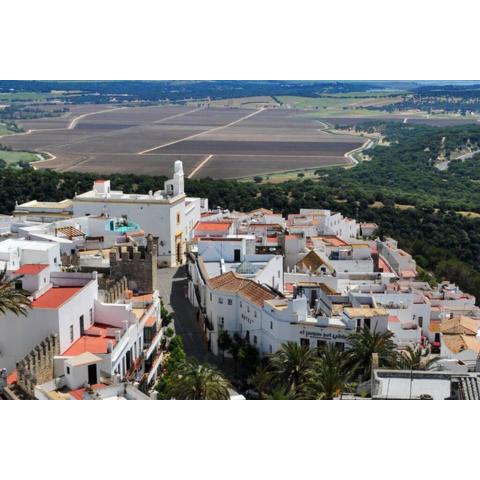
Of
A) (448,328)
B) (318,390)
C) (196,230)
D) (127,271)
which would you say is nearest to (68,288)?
(127,271)

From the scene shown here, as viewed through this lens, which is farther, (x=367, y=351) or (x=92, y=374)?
(x=367, y=351)

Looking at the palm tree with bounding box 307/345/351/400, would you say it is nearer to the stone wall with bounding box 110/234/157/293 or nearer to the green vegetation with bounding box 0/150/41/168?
the stone wall with bounding box 110/234/157/293

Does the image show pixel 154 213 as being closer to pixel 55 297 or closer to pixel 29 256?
pixel 29 256

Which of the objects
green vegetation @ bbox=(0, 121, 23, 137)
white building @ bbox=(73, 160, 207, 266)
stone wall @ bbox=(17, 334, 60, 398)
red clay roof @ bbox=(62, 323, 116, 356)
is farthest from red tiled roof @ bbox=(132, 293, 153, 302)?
green vegetation @ bbox=(0, 121, 23, 137)

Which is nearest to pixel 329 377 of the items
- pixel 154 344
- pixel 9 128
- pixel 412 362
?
pixel 412 362

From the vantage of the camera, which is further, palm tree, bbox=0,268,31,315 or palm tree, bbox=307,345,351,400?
palm tree, bbox=0,268,31,315

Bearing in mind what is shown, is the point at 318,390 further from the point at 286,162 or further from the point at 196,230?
the point at 286,162
